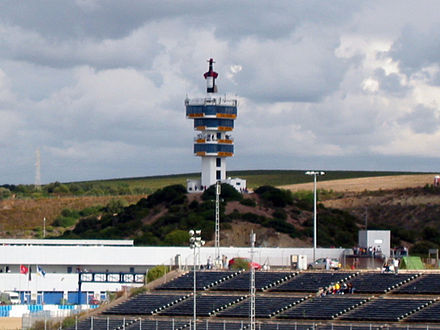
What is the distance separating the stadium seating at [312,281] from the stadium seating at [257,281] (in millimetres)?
806

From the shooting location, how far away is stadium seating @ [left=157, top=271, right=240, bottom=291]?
95.4m

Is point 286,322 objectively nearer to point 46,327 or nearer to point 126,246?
point 46,327

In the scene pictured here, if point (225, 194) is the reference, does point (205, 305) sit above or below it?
below

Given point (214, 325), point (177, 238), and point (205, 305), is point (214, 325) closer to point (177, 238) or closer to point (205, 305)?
point (205, 305)

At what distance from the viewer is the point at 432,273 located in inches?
3622

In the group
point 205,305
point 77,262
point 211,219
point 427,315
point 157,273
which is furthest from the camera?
point 211,219

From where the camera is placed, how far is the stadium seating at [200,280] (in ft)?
313

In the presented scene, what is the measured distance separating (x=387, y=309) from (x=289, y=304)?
7.35 metres

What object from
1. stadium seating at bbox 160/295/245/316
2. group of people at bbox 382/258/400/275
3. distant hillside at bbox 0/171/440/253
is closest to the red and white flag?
distant hillside at bbox 0/171/440/253

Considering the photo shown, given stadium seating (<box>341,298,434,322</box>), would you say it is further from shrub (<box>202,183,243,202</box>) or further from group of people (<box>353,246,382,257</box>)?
shrub (<box>202,183,243,202</box>)

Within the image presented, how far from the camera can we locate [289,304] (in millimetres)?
87062

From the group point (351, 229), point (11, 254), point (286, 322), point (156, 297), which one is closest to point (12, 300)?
point (11, 254)

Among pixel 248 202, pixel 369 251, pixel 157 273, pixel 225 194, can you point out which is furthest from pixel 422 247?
pixel 157 273

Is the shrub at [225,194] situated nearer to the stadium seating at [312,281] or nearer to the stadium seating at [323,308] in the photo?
the stadium seating at [312,281]
